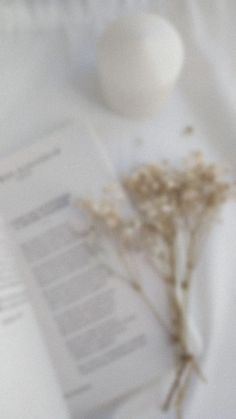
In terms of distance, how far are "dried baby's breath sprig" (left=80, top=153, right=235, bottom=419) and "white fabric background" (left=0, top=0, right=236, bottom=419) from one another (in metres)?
0.01

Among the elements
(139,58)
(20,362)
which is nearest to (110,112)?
(139,58)

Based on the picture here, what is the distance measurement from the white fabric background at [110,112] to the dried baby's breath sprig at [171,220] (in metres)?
0.01

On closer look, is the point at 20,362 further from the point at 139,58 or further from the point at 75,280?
the point at 139,58

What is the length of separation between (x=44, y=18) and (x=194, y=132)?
16cm

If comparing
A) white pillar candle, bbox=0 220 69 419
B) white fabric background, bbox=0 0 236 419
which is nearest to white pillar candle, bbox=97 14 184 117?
white fabric background, bbox=0 0 236 419

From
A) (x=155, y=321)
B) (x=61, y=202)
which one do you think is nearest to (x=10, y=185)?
(x=61, y=202)

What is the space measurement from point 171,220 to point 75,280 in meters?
0.08

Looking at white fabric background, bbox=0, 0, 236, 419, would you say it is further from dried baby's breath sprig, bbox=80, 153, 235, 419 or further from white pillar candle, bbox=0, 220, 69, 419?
white pillar candle, bbox=0, 220, 69, 419

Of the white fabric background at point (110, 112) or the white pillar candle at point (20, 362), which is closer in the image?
the white pillar candle at point (20, 362)

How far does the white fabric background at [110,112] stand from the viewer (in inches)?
15.1

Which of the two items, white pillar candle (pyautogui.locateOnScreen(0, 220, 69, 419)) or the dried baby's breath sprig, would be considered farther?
the dried baby's breath sprig

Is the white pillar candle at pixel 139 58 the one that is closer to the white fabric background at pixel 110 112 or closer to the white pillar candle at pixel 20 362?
the white fabric background at pixel 110 112

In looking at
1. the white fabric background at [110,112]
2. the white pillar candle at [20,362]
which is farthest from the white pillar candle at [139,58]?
the white pillar candle at [20,362]

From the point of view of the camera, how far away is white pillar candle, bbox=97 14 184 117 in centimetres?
36
